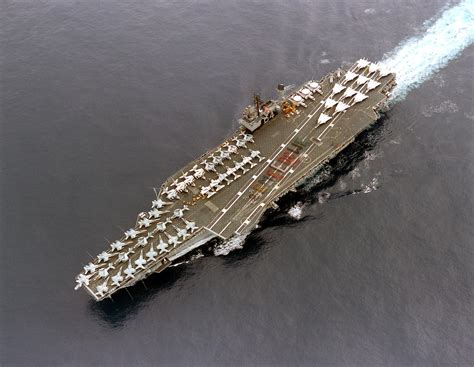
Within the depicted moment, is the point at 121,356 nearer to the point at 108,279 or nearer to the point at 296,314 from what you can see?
the point at 108,279

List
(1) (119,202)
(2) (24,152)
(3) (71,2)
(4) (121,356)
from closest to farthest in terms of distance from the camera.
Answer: (4) (121,356) → (1) (119,202) → (2) (24,152) → (3) (71,2)

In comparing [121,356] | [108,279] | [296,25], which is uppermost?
[296,25]

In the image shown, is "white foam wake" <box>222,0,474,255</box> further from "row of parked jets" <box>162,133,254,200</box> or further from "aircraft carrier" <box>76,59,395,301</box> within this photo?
"row of parked jets" <box>162,133,254,200</box>

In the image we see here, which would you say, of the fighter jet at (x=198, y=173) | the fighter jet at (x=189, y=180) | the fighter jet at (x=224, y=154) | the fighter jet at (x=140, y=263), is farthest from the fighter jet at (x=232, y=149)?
the fighter jet at (x=140, y=263)

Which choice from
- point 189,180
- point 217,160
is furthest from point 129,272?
point 217,160

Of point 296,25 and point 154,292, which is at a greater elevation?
point 296,25

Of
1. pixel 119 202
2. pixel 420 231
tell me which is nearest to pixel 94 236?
pixel 119 202

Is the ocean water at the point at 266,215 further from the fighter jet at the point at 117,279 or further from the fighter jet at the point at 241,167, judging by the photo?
the fighter jet at the point at 241,167
